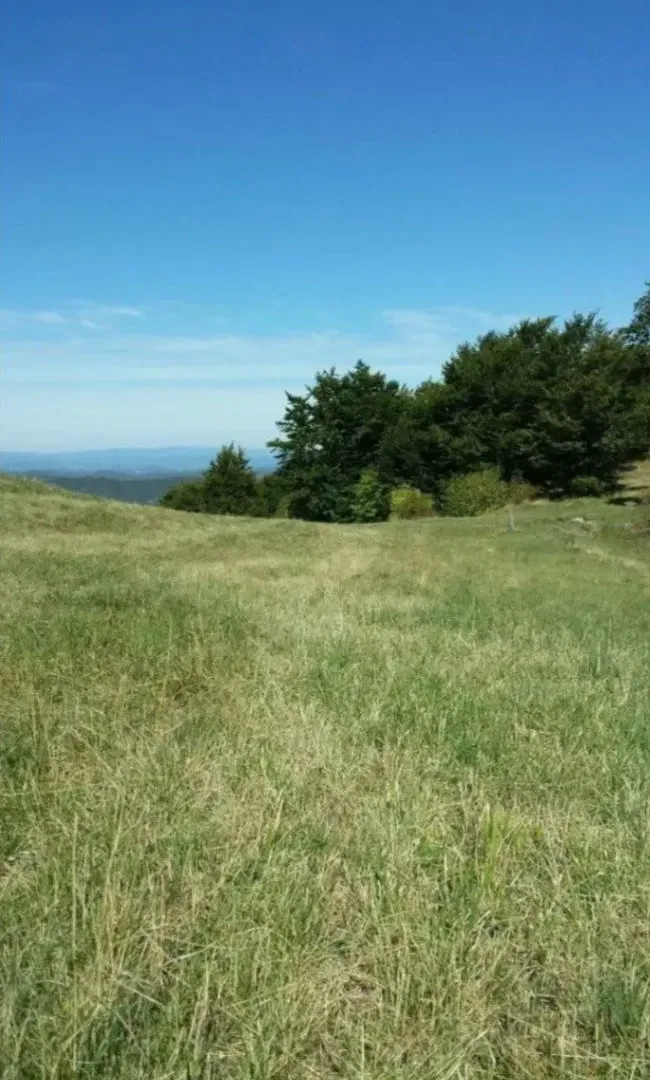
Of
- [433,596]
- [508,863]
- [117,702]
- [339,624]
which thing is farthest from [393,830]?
[433,596]

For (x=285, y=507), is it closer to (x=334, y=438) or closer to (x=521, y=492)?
(x=334, y=438)

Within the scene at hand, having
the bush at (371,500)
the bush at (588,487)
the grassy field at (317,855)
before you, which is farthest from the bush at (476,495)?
the grassy field at (317,855)

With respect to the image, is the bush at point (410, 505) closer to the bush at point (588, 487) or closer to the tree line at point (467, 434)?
the tree line at point (467, 434)

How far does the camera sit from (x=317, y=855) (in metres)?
3.24

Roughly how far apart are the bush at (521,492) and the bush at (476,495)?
299 millimetres

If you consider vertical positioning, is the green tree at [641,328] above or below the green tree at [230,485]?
above

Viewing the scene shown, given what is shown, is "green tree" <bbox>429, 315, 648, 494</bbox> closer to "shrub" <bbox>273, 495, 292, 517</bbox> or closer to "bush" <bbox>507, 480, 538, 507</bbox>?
"bush" <bbox>507, 480, 538, 507</bbox>

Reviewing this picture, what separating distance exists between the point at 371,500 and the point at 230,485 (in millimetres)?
15802

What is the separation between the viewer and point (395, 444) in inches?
2244

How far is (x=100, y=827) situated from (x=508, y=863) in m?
1.84

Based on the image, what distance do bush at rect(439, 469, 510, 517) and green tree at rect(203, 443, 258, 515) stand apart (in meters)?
25.3

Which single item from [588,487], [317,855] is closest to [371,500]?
[588,487]

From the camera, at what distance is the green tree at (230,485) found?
67000mm

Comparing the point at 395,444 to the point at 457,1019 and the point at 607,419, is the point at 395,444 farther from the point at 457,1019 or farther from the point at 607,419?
the point at 457,1019
